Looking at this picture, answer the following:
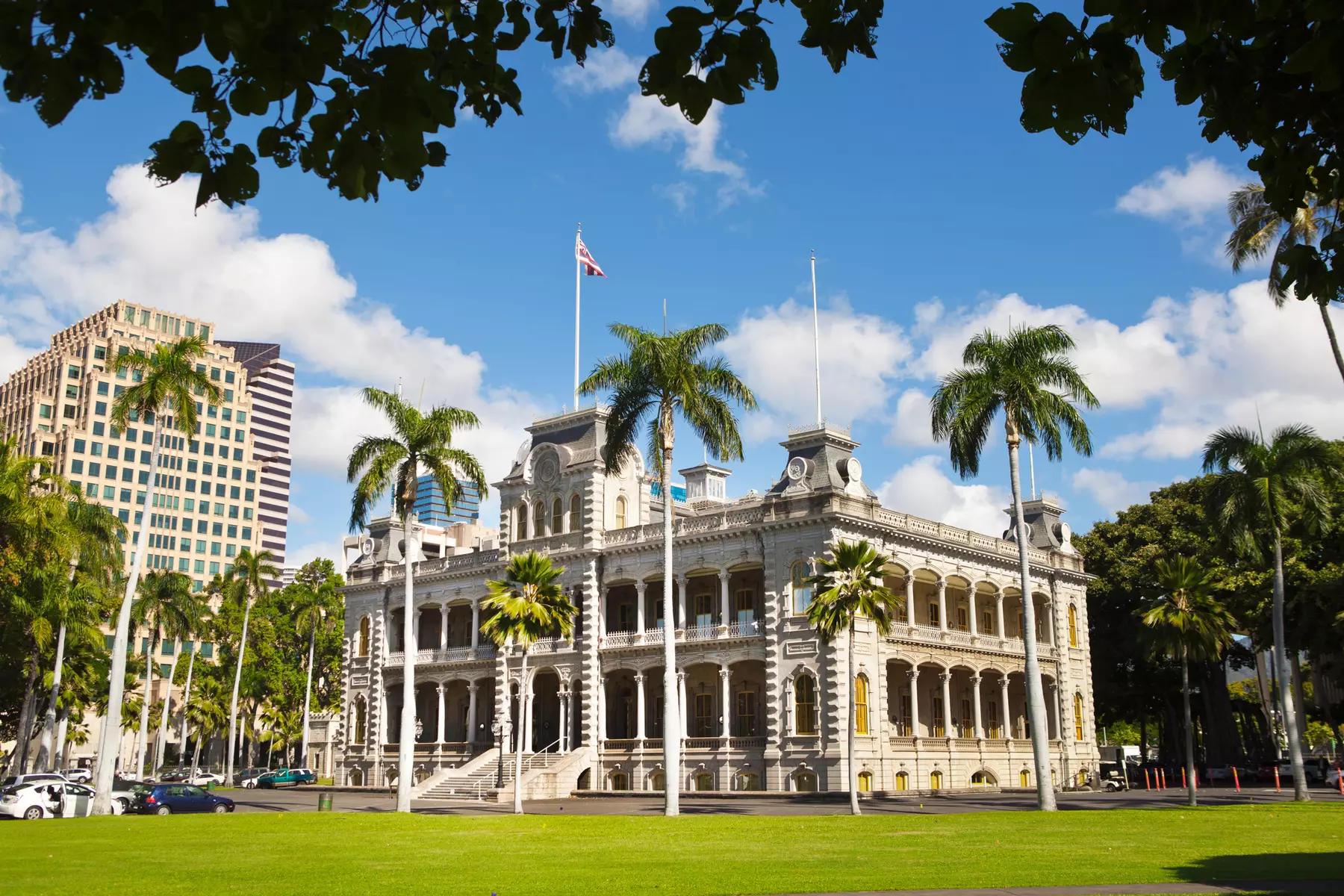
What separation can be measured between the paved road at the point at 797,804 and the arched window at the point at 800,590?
770 centimetres

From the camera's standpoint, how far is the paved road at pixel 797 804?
39344 millimetres

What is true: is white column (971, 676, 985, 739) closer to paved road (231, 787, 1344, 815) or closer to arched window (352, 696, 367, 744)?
paved road (231, 787, 1344, 815)

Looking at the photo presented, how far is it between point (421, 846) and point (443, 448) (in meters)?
21.5

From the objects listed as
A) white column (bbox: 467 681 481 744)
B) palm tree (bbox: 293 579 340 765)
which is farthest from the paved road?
palm tree (bbox: 293 579 340 765)

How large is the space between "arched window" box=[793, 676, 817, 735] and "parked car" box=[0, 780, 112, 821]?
85.7ft

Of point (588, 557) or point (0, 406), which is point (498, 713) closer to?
point (588, 557)

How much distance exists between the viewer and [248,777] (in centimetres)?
7850

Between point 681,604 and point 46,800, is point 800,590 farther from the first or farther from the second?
point 46,800

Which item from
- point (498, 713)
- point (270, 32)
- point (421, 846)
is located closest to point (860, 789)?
point (498, 713)

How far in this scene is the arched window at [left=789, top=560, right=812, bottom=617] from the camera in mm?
49469

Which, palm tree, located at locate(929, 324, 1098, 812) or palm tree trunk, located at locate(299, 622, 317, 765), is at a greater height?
palm tree, located at locate(929, 324, 1098, 812)

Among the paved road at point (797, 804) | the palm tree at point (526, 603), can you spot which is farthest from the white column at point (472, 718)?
the palm tree at point (526, 603)

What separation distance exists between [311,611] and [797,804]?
51.8 meters

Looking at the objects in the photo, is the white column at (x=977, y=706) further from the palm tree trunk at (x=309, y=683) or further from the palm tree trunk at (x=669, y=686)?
the palm tree trunk at (x=309, y=683)
